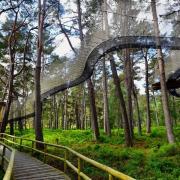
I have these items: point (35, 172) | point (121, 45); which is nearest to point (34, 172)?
point (35, 172)

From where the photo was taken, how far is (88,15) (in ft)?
73.6

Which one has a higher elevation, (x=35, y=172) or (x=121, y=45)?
(x=121, y=45)

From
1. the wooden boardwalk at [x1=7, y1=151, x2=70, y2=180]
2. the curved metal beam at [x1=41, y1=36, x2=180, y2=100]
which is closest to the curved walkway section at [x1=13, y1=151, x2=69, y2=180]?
the wooden boardwalk at [x1=7, y1=151, x2=70, y2=180]

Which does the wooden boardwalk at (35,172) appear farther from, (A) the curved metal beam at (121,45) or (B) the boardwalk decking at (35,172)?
(A) the curved metal beam at (121,45)

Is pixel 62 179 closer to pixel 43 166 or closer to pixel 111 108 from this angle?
pixel 43 166

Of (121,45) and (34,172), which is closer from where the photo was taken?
(34,172)

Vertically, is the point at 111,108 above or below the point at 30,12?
below

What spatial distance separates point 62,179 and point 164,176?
3.60 metres

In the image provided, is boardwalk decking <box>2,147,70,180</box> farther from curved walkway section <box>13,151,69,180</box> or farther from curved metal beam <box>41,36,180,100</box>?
curved metal beam <box>41,36,180,100</box>

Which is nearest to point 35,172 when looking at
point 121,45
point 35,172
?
point 35,172

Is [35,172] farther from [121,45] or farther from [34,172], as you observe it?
[121,45]

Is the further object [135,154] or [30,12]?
[30,12]

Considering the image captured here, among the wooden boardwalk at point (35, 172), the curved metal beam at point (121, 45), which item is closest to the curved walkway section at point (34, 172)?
the wooden boardwalk at point (35, 172)

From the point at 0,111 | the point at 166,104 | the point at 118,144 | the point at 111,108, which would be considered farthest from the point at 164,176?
the point at 111,108
